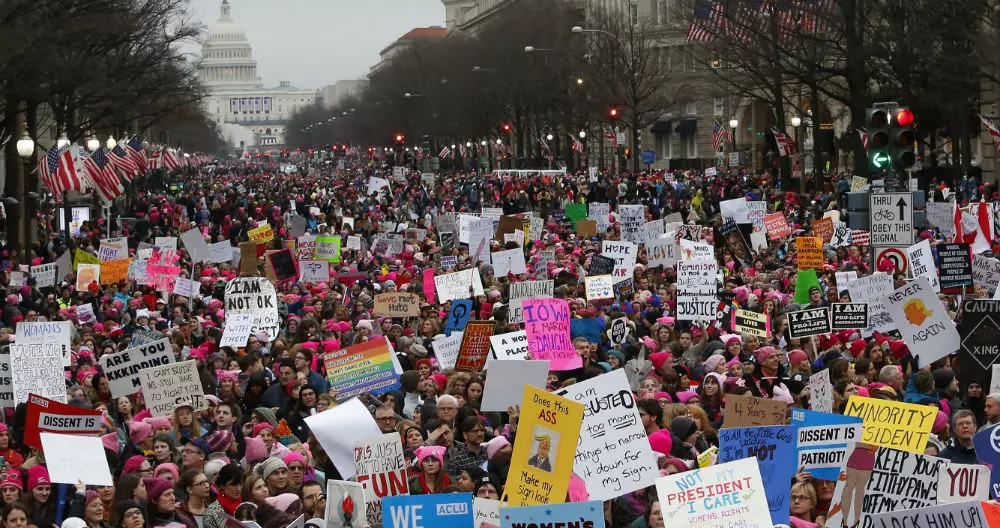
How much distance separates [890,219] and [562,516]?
1197 centimetres

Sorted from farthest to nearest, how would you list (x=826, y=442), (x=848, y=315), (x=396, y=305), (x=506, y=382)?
(x=396, y=305), (x=848, y=315), (x=506, y=382), (x=826, y=442)

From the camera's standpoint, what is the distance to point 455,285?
21625mm

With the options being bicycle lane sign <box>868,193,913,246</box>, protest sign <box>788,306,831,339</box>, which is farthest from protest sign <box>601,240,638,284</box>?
protest sign <box>788,306,831,339</box>

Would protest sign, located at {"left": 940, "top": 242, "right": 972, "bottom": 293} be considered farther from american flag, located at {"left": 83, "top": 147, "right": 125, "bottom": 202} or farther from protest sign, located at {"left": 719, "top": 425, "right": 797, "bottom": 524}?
american flag, located at {"left": 83, "top": 147, "right": 125, "bottom": 202}

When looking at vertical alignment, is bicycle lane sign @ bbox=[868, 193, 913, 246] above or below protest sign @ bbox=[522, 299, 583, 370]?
above

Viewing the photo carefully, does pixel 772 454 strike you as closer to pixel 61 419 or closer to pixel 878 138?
pixel 61 419

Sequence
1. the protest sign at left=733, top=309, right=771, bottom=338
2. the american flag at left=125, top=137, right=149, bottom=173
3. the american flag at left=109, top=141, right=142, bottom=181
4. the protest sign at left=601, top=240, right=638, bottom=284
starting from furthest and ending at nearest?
the american flag at left=125, top=137, right=149, bottom=173 < the american flag at left=109, top=141, right=142, bottom=181 < the protest sign at left=601, top=240, right=638, bottom=284 < the protest sign at left=733, top=309, right=771, bottom=338

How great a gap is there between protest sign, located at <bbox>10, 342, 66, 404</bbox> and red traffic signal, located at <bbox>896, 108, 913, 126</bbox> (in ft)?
26.6

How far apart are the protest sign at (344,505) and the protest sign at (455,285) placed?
11.9 meters

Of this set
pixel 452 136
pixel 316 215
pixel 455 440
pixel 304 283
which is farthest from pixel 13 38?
pixel 452 136

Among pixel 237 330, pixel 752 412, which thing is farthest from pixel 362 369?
pixel 237 330

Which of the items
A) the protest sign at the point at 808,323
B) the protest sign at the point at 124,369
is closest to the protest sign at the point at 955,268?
the protest sign at the point at 808,323

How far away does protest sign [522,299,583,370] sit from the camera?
15.4 metres

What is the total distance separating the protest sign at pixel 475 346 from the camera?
1584cm
